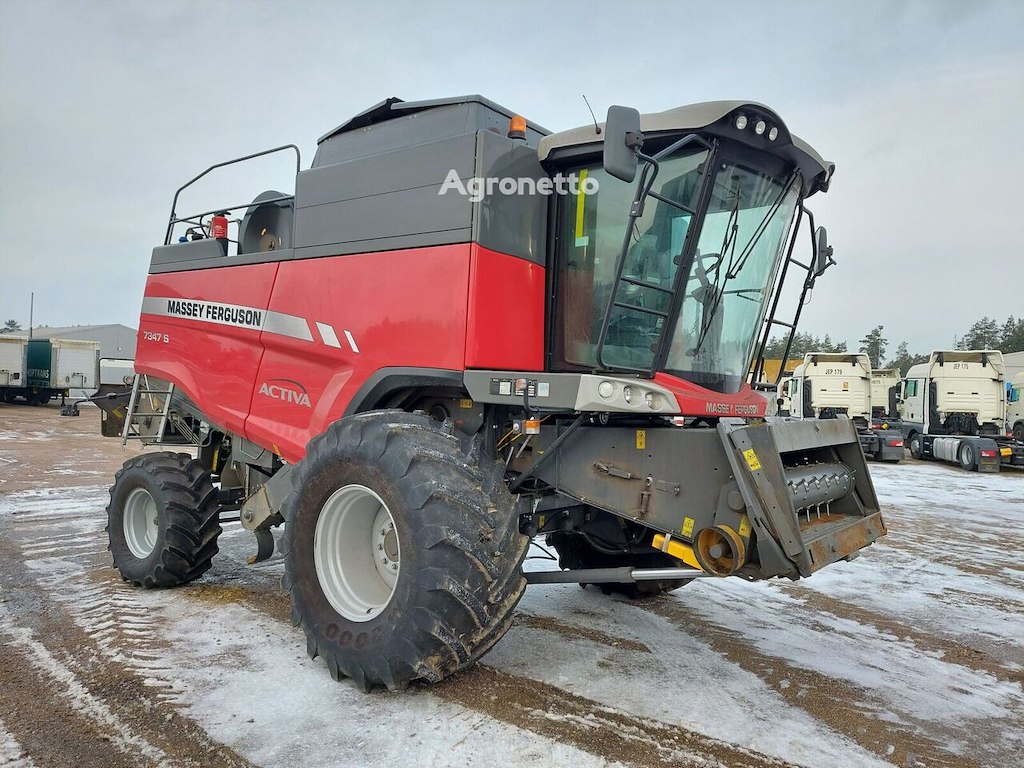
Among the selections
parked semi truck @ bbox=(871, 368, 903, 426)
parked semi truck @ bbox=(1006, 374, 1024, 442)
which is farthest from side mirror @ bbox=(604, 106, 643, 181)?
parked semi truck @ bbox=(871, 368, 903, 426)

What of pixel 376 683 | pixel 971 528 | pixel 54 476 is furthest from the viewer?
pixel 54 476

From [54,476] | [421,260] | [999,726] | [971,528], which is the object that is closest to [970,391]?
[971,528]

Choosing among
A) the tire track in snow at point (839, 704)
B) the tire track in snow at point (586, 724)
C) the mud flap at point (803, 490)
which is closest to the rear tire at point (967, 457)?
the mud flap at point (803, 490)

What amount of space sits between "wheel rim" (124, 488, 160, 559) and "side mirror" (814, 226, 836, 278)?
5.16 metres

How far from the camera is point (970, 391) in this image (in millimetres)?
18922

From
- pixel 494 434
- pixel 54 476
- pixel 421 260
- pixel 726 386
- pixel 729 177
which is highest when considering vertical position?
pixel 729 177

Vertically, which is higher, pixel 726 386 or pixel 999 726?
pixel 726 386

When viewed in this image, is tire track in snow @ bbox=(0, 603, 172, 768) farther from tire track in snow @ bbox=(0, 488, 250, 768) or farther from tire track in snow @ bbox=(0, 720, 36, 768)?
tire track in snow @ bbox=(0, 720, 36, 768)

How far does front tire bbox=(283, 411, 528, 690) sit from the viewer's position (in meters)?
3.17

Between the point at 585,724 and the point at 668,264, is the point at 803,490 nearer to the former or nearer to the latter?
the point at 668,264

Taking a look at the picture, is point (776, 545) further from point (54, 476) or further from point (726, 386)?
point (54, 476)

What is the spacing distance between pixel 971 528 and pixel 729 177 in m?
8.15

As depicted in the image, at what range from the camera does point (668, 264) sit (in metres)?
3.66

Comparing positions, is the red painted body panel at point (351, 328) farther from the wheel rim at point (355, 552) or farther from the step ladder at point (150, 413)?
the step ladder at point (150, 413)
